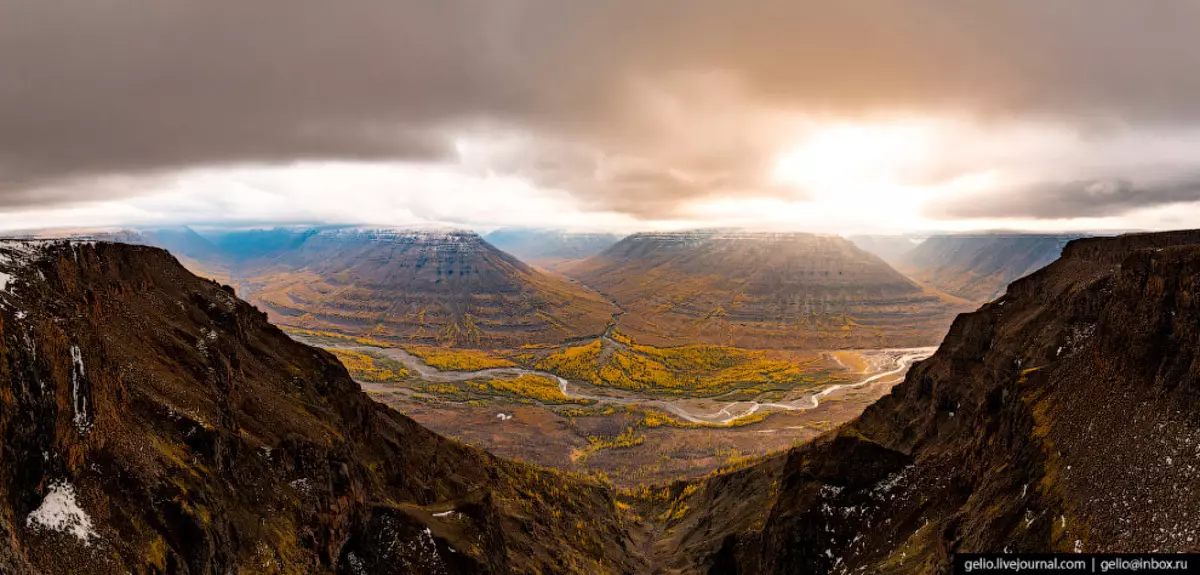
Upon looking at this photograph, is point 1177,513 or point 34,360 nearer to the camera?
point 1177,513

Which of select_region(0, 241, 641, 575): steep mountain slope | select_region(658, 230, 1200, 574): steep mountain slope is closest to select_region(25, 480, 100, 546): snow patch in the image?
select_region(0, 241, 641, 575): steep mountain slope

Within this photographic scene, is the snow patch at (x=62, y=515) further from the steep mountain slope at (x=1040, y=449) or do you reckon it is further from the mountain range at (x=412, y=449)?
the steep mountain slope at (x=1040, y=449)

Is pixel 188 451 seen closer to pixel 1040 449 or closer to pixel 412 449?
pixel 412 449

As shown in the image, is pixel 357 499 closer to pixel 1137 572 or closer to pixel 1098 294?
pixel 1137 572

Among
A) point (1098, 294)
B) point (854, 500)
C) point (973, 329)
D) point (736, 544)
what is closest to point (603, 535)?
point (736, 544)

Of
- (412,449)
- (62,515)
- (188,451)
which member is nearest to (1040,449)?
(62,515)

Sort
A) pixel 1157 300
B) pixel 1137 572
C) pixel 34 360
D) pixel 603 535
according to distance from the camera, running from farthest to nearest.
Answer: pixel 603 535
pixel 1157 300
pixel 34 360
pixel 1137 572
